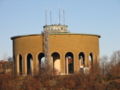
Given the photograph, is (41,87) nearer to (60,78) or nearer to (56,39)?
(60,78)

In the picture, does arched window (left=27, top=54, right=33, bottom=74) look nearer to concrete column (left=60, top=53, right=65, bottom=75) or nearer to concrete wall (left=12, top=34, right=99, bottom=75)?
concrete wall (left=12, top=34, right=99, bottom=75)

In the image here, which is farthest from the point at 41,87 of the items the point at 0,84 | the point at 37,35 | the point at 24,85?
the point at 37,35

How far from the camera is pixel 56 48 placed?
5062 cm

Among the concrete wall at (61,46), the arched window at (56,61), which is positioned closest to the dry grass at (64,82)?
the arched window at (56,61)

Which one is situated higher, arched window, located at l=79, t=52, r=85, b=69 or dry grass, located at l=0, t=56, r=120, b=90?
arched window, located at l=79, t=52, r=85, b=69

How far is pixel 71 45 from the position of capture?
Result: 50781mm

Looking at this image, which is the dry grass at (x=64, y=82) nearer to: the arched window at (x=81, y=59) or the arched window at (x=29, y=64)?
the arched window at (x=81, y=59)

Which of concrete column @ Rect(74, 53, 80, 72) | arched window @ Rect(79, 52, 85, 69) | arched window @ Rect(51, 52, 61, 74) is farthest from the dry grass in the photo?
arched window @ Rect(79, 52, 85, 69)

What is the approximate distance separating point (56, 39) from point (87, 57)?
164 inches

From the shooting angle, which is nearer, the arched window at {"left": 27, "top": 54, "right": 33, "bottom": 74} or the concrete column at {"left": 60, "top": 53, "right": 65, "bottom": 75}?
the concrete column at {"left": 60, "top": 53, "right": 65, "bottom": 75}

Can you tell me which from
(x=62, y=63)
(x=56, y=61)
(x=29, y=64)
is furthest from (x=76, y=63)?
(x=29, y=64)

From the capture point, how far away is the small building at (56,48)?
50.6 m

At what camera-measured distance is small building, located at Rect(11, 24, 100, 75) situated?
50.6 meters

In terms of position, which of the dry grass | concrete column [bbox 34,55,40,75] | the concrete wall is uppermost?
the concrete wall
